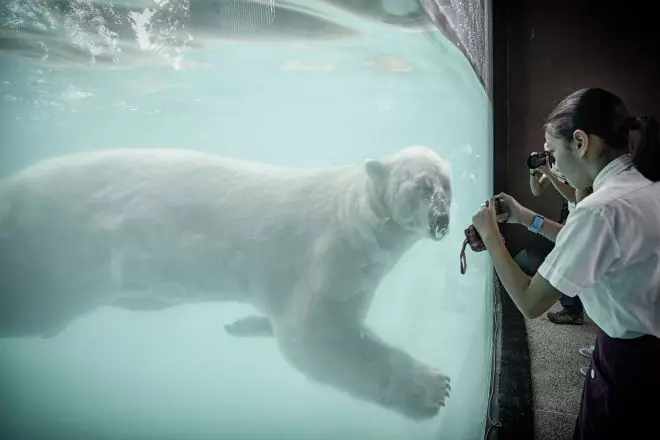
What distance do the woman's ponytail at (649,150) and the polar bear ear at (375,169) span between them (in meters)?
0.63

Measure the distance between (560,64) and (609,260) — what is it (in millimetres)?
5296

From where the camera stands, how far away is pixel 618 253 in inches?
38.9

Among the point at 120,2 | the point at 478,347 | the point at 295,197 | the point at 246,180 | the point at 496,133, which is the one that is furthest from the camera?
the point at 496,133

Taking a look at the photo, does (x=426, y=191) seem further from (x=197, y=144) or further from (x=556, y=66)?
(x=556, y=66)

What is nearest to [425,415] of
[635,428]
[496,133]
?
[635,428]

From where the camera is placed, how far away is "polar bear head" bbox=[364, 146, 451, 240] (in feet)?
3.62

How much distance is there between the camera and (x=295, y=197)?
1.05 metres

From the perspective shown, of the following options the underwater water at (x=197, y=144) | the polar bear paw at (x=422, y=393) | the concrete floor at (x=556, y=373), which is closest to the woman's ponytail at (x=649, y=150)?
the underwater water at (x=197, y=144)

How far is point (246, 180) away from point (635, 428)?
44.9 inches

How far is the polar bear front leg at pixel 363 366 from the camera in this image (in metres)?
0.96

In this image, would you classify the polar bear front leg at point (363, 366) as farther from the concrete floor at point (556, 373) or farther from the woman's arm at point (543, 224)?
the concrete floor at point (556, 373)

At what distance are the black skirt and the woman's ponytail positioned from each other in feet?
1.32

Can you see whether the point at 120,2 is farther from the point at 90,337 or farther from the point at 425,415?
the point at 425,415

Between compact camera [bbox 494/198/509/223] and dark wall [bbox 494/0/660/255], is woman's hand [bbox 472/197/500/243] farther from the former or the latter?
dark wall [bbox 494/0/660/255]
